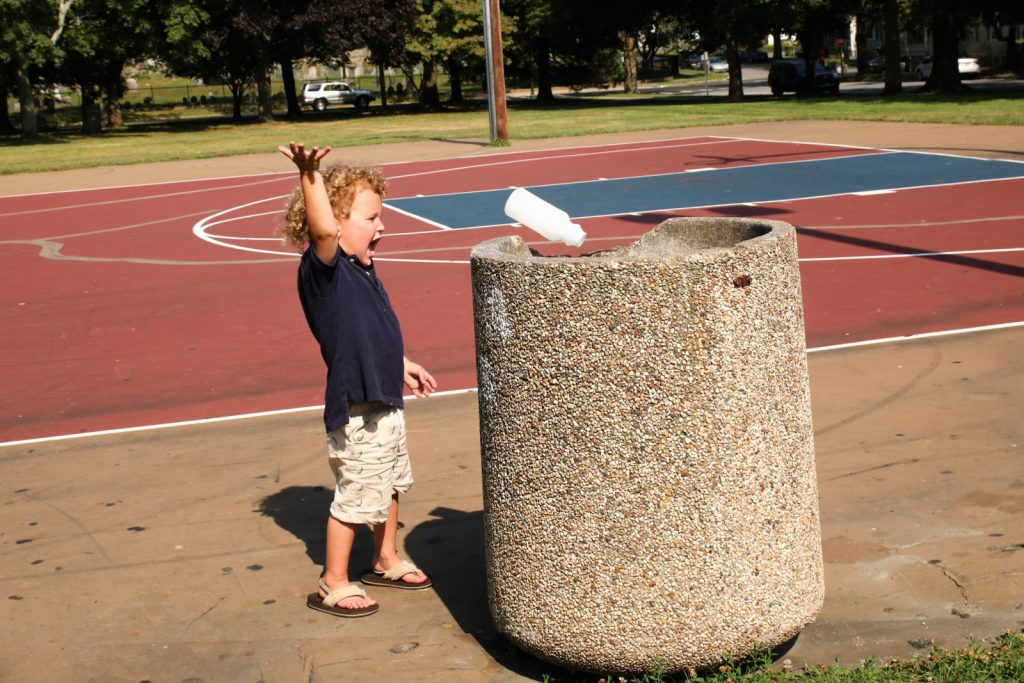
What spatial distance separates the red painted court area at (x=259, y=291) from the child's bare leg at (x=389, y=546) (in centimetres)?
317

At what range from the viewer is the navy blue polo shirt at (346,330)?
4656 mm

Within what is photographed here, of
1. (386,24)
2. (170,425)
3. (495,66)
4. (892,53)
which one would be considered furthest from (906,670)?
(386,24)

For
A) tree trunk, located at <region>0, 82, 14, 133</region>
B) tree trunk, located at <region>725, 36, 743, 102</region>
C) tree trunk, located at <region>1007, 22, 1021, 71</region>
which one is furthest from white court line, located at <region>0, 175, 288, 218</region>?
tree trunk, located at <region>1007, 22, 1021, 71</region>

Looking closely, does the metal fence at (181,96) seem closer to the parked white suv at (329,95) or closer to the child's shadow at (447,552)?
the parked white suv at (329,95)

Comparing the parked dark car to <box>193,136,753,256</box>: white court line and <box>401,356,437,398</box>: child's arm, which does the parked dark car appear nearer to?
<box>193,136,753,256</box>: white court line

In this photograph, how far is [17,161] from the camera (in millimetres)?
36656

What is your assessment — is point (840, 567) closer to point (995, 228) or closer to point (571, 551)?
point (571, 551)

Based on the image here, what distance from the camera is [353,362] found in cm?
468

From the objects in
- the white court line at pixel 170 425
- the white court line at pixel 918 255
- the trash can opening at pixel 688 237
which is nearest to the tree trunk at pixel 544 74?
the white court line at pixel 918 255

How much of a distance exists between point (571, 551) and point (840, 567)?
1548 millimetres

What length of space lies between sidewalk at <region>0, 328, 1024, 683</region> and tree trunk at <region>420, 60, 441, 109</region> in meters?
52.8

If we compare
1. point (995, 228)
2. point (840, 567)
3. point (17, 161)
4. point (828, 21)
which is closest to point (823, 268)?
point (995, 228)

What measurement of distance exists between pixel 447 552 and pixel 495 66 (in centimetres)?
2544

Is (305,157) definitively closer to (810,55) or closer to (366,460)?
(366,460)
